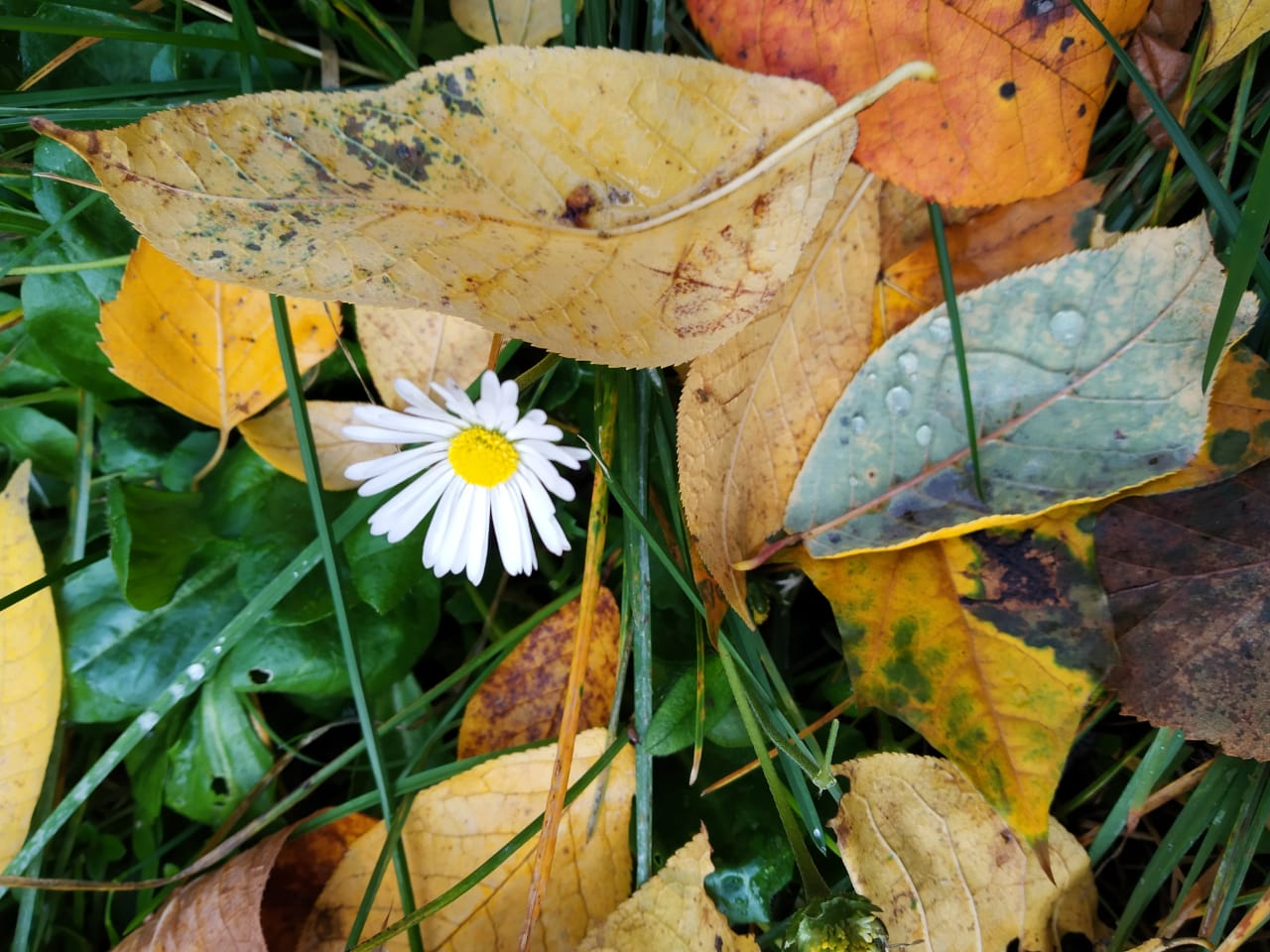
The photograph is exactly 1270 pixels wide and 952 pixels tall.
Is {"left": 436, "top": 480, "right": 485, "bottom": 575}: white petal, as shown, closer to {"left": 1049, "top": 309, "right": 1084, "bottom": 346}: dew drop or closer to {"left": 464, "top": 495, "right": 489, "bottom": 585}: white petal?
{"left": 464, "top": 495, "right": 489, "bottom": 585}: white petal

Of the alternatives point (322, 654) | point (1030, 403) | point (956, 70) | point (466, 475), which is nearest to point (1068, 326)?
point (1030, 403)

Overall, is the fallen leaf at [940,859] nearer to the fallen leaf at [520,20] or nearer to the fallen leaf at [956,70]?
the fallen leaf at [956,70]

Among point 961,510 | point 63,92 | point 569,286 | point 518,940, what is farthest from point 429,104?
point 518,940

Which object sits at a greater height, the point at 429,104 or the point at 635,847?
the point at 429,104

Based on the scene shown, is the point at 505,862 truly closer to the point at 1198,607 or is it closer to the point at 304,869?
the point at 304,869

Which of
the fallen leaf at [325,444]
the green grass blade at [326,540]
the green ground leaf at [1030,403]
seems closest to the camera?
the green ground leaf at [1030,403]

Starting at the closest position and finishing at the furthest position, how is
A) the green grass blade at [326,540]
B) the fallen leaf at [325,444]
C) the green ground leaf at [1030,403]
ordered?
the green ground leaf at [1030,403] < the green grass blade at [326,540] < the fallen leaf at [325,444]

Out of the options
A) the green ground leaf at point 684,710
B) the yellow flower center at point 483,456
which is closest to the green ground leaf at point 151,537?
the yellow flower center at point 483,456

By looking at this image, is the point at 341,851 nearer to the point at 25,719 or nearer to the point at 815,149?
the point at 25,719
